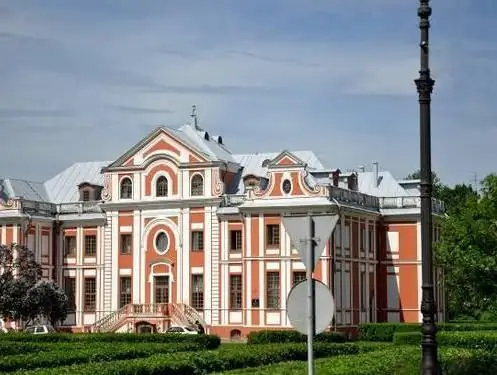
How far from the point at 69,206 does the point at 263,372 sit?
4875 centimetres

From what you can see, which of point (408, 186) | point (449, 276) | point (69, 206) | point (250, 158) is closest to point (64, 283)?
point (69, 206)

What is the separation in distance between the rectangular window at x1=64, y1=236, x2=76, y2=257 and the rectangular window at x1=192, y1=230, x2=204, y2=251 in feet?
29.5

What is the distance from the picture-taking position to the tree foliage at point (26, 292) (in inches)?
2323

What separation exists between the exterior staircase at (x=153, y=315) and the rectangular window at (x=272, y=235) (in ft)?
21.7

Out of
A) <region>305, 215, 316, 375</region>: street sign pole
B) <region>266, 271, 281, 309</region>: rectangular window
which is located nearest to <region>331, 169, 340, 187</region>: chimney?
<region>266, 271, 281, 309</region>: rectangular window

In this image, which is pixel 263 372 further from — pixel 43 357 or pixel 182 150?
pixel 182 150

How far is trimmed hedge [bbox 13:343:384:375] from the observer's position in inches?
952

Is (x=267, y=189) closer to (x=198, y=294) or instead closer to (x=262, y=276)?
(x=262, y=276)

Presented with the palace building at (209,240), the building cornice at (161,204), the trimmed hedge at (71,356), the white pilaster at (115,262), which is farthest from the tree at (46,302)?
the trimmed hedge at (71,356)

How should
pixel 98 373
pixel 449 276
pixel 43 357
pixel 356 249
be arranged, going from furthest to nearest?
1. pixel 356 249
2. pixel 449 276
3. pixel 43 357
4. pixel 98 373

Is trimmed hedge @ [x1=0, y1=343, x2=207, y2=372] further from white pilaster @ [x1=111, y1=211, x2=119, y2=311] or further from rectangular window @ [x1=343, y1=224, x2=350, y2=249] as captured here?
white pilaster @ [x1=111, y1=211, x2=119, y2=311]

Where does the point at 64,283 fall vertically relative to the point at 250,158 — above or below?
below

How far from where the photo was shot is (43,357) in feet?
98.9

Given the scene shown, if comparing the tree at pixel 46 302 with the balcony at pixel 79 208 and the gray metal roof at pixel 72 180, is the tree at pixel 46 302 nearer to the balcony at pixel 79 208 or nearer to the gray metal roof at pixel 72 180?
the balcony at pixel 79 208
